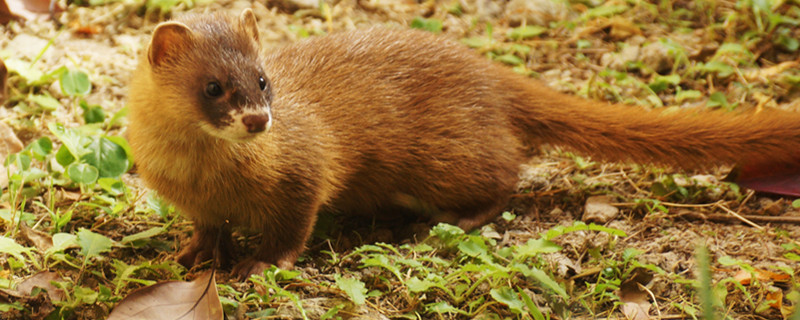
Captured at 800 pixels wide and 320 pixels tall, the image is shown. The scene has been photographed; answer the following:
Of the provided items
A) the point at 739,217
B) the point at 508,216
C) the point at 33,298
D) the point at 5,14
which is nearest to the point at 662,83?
the point at 739,217

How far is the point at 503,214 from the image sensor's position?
11.3 feet

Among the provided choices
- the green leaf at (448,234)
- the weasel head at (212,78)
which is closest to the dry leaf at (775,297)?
the green leaf at (448,234)

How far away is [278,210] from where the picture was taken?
3.13 meters

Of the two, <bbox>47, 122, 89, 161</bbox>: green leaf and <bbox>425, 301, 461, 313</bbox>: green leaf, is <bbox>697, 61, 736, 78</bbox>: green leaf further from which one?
<bbox>47, 122, 89, 161</bbox>: green leaf

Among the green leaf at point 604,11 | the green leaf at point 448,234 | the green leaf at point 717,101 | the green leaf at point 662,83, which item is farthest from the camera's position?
the green leaf at point 604,11

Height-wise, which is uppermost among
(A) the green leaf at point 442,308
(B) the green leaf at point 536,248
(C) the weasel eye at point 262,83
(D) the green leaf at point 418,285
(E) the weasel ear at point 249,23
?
(E) the weasel ear at point 249,23

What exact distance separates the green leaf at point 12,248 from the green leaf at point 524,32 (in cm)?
319

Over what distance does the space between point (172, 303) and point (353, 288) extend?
0.62 m

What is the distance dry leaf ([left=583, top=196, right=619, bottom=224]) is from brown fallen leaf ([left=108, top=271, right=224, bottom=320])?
66.8 inches

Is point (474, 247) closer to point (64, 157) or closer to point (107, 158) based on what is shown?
point (107, 158)

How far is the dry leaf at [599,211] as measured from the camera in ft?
11.5

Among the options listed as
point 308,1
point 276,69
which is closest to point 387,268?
point 276,69

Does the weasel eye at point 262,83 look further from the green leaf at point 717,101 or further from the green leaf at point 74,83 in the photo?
the green leaf at point 717,101

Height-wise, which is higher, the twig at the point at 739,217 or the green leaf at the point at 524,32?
the green leaf at the point at 524,32
